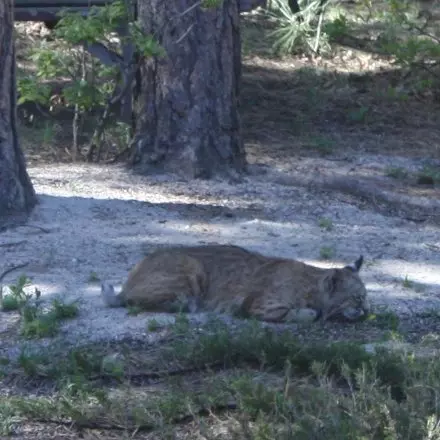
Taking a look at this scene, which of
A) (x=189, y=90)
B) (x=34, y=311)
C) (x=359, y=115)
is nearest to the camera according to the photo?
(x=34, y=311)

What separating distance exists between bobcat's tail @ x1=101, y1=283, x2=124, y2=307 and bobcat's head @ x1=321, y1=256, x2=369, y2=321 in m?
1.19

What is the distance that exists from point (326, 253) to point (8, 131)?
7.78 feet

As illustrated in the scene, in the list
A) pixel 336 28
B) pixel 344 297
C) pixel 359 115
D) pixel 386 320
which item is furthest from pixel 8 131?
pixel 336 28

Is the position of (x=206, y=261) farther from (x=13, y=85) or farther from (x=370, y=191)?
(x=370, y=191)

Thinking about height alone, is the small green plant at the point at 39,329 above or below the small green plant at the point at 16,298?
below

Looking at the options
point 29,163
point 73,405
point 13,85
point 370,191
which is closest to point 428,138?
point 370,191

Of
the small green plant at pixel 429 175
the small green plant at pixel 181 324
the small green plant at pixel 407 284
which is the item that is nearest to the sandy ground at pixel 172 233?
the small green plant at pixel 407 284

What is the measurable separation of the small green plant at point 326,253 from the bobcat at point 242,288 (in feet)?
3.54

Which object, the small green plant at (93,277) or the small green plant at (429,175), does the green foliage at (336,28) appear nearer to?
the small green plant at (429,175)

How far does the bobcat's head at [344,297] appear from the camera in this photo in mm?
7035

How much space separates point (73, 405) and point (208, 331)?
1.22 metres

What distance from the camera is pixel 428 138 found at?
42.6 ft

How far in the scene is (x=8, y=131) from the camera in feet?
27.9

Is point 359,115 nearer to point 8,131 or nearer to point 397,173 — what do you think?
point 397,173
